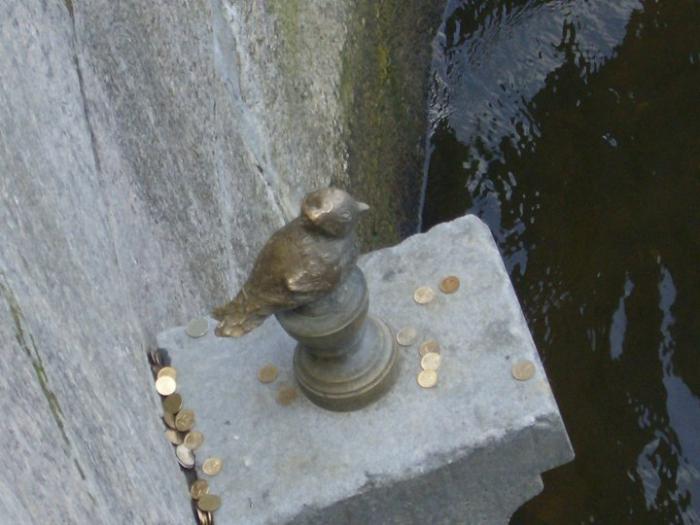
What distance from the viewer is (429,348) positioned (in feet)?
7.17

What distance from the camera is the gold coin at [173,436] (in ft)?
7.22

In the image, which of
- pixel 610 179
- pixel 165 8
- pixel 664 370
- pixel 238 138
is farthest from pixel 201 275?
pixel 610 179

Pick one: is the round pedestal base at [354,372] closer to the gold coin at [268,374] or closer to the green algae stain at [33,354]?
the gold coin at [268,374]

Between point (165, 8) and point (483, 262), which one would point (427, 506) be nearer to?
point (483, 262)

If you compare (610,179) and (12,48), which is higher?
(12,48)

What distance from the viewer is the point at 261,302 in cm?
191

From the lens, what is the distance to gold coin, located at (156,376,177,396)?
2262 millimetres

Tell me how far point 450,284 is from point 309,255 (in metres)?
0.50

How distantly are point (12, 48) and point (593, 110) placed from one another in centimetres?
270

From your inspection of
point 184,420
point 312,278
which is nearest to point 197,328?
point 184,420

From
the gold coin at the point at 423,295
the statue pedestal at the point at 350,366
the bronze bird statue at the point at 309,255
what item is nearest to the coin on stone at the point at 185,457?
the statue pedestal at the point at 350,366

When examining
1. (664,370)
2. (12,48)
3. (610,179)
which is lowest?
(664,370)

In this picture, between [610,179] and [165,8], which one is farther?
[610,179]

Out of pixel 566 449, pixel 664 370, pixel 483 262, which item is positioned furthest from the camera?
pixel 664 370
